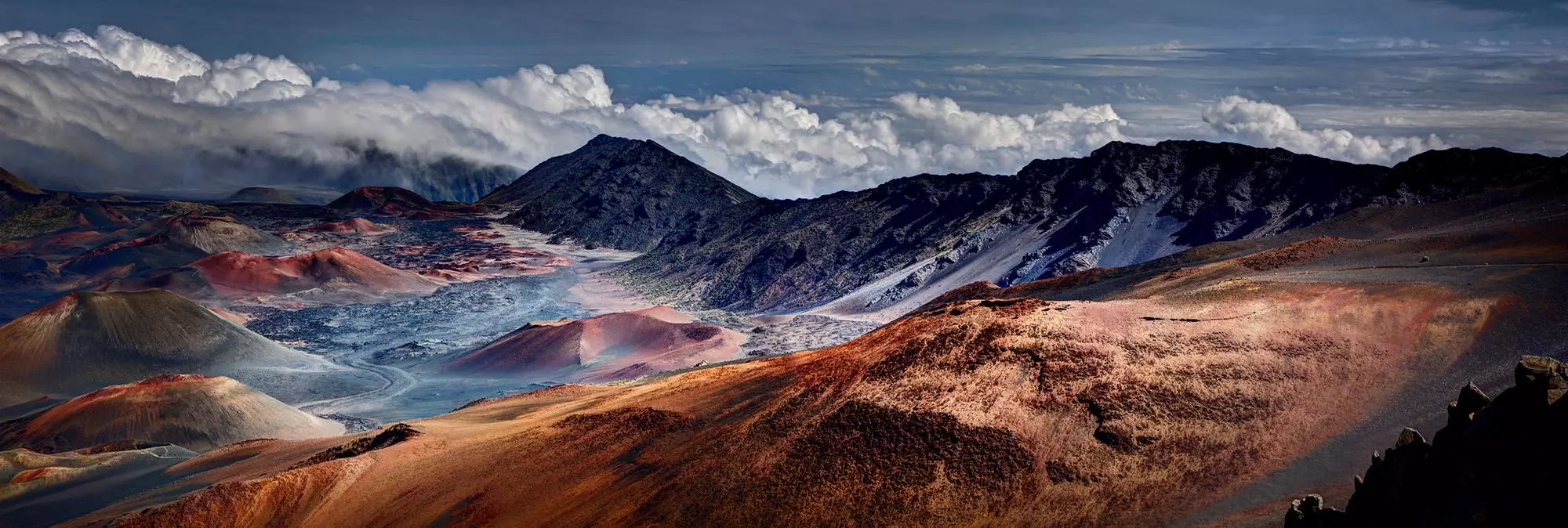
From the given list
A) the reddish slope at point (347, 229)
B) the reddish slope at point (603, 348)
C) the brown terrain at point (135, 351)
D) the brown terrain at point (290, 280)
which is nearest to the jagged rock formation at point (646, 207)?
the reddish slope at point (347, 229)

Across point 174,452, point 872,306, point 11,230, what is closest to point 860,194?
point 872,306

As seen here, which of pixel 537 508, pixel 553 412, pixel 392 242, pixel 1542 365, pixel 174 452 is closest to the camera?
pixel 1542 365

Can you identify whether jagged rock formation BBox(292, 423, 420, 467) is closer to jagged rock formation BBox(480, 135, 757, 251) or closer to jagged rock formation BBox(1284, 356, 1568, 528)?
jagged rock formation BBox(1284, 356, 1568, 528)

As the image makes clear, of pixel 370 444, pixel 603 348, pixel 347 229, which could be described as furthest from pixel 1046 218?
pixel 347 229

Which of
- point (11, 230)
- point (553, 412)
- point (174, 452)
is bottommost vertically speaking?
point (174, 452)

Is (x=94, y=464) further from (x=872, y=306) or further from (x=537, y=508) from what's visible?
(x=872, y=306)

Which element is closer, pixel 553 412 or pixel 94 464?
pixel 553 412

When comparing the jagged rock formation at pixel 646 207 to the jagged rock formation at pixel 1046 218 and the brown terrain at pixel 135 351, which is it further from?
the brown terrain at pixel 135 351
